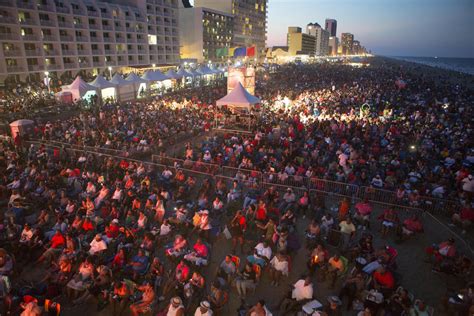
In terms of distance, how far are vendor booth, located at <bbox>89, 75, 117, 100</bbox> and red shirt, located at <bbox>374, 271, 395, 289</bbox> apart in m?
27.6

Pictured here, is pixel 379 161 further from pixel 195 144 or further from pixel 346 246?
pixel 195 144

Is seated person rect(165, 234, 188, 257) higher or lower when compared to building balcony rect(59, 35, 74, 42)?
lower

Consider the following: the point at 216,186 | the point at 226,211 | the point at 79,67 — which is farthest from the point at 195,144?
the point at 79,67

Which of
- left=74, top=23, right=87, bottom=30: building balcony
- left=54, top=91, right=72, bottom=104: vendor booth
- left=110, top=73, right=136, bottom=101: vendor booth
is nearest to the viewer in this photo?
left=54, top=91, right=72, bottom=104: vendor booth

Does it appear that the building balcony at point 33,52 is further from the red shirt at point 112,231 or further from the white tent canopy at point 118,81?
the red shirt at point 112,231

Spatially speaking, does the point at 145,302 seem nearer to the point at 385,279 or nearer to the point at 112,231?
the point at 112,231

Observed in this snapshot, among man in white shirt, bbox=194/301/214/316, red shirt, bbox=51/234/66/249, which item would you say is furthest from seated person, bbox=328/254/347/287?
red shirt, bbox=51/234/66/249

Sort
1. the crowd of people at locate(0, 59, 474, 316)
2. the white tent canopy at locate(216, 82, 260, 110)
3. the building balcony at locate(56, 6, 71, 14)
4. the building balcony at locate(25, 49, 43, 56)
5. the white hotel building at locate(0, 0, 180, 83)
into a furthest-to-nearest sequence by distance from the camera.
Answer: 1. the building balcony at locate(56, 6, 71, 14)
2. the building balcony at locate(25, 49, 43, 56)
3. the white hotel building at locate(0, 0, 180, 83)
4. the white tent canopy at locate(216, 82, 260, 110)
5. the crowd of people at locate(0, 59, 474, 316)

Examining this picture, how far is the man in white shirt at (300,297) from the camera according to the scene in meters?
6.47

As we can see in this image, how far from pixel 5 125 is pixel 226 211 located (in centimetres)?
1810

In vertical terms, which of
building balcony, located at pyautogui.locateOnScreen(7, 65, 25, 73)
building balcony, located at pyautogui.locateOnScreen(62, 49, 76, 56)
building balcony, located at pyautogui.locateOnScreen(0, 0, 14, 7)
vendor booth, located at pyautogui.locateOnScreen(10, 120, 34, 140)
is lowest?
vendor booth, located at pyautogui.locateOnScreen(10, 120, 34, 140)

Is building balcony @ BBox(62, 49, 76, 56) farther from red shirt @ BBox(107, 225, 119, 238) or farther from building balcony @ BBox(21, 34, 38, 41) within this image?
red shirt @ BBox(107, 225, 119, 238)

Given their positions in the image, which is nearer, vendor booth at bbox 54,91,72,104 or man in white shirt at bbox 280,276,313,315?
man in white shirt at bbox 280,276,313,315

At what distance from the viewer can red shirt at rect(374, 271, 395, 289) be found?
6543 millimetres
